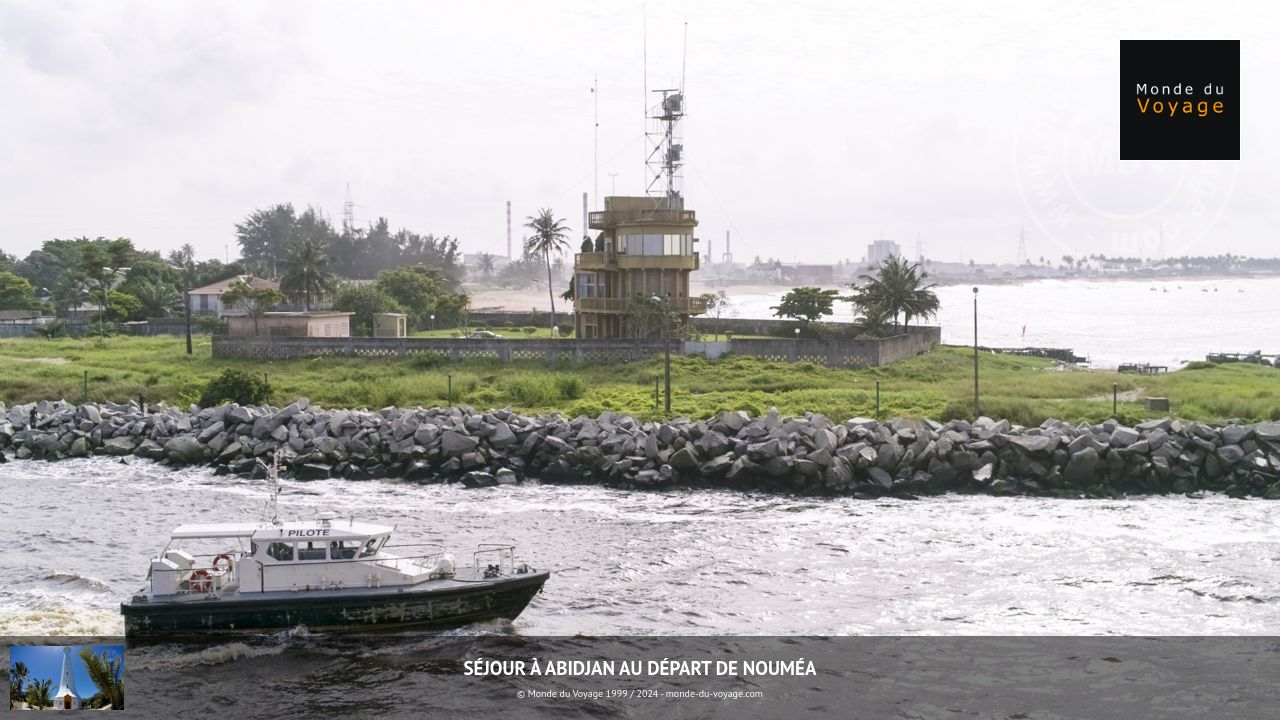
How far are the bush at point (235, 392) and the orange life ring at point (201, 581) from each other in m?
32.1

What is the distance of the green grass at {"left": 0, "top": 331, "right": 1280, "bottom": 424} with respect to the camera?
54.8 m

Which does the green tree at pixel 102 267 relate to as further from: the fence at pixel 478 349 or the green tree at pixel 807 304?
the green tree at pixel 807 304

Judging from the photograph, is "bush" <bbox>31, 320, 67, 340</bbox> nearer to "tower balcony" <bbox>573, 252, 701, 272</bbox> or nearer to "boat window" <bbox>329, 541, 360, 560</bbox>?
"tower balcony" <bbox>573, 252, 701, 272</bbox>

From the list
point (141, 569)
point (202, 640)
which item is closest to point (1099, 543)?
point (202, 640)

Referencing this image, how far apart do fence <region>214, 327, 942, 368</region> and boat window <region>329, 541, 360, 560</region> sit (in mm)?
41535

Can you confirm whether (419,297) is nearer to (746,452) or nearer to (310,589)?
(746,452)

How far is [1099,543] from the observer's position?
36.2 metres

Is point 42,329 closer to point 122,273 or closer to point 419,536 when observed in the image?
point 122,273

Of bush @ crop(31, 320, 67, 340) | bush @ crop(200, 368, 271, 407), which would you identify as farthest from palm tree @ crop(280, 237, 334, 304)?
bush @ crop(200, 368, 271, 407)

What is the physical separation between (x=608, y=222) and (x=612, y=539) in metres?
45.6

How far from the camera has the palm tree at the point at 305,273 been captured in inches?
4109

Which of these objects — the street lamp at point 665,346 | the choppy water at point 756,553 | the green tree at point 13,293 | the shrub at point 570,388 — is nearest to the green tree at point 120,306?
the green tree at point 13,293

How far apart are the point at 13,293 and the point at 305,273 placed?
1616 inches

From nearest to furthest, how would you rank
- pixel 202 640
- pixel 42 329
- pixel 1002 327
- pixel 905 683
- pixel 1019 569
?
1. pixel 905 683
2. pixel 202 640
3. pixel 1019 569
4. pixel 42 329
5. pixel 1002 327
